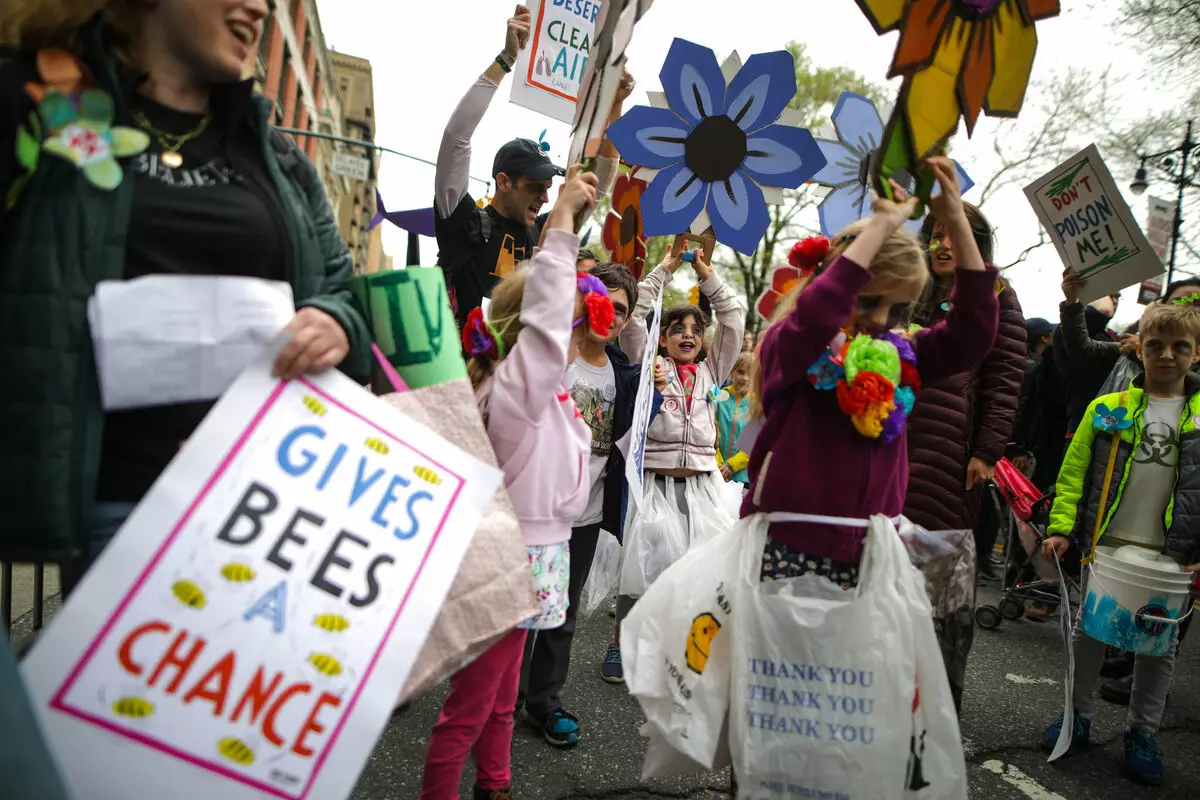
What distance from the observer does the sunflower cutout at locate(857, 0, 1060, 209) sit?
6.53 feet

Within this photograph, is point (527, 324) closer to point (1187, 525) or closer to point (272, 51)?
point (1187, 525)

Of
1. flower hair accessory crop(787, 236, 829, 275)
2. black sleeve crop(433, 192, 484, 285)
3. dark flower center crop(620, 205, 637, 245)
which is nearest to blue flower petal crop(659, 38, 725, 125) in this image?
dark flower center crop(620, 205, 637, 245)

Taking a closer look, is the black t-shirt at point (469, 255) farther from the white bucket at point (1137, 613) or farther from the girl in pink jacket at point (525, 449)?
the white bucket at point (1137, 613)

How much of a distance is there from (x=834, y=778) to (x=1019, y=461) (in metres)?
5.70

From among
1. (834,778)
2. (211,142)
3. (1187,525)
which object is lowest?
(834,778)

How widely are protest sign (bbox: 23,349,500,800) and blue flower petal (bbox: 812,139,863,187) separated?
2.14 meters

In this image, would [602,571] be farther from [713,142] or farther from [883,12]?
[883,12]

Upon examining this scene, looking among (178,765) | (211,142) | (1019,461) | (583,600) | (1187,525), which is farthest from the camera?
(1019,461)

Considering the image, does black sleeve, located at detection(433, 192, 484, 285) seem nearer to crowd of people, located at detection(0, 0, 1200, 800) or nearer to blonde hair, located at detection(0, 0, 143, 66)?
crowd of people, located at detection(0, 0, 1200, 800)

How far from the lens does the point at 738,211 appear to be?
10.7 feet

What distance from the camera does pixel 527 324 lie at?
2.03m

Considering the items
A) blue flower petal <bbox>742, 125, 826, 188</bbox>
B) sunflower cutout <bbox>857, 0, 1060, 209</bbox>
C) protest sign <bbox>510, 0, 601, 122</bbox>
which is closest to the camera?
sunflower cutout <bbox>857, 0, 1060, 209</bbox>

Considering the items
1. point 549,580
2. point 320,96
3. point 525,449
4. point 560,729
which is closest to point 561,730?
point 560,729

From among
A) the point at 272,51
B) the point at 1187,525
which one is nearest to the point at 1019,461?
the point at 1187,525
